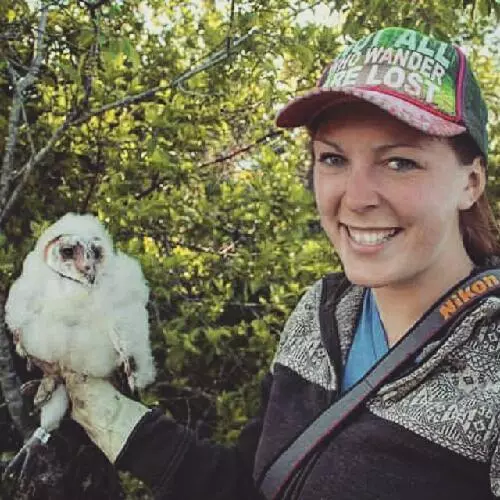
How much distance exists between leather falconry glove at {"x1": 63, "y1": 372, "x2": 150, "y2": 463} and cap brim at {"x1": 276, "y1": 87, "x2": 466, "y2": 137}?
0.73 meters

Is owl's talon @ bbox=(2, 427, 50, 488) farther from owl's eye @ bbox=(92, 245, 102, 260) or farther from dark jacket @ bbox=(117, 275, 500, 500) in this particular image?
owl's eye @ bbox=(92, 245, 102, 260)

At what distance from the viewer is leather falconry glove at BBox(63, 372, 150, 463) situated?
64.0 inches

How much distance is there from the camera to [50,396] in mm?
1718

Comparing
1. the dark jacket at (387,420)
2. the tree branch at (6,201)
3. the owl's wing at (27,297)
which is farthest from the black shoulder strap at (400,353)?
the tree branch at (6,201)

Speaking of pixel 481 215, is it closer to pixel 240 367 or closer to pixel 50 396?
pixel 50 396

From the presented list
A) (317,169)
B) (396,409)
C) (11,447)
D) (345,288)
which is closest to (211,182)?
(11,447)

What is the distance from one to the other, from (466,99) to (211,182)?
161 centimetres

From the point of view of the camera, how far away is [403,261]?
1295 mm

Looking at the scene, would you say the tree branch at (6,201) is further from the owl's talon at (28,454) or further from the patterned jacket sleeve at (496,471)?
the patterned jacket sleeve at (496,471)

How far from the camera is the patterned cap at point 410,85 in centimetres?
123

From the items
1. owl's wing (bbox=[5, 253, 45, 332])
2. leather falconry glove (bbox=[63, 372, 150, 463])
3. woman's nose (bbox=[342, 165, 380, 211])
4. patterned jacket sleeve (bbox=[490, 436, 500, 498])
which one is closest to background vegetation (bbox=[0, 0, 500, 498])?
owl's wing (bbox=[5, 253, 45, 332])

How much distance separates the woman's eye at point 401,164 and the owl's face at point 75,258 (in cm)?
70

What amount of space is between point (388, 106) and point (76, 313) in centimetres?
82

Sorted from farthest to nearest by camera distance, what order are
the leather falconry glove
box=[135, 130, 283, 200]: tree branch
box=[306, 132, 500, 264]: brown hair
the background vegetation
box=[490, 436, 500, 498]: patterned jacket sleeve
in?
box=[135, 130, 283, 200]: tree branch < the background vegetation < the leather falconry glove < box=[306, 132, 500, 264]: brown hair < box=[490, 436, 500, 498]: patterned jacket sleeve
